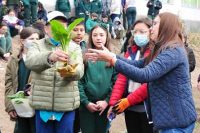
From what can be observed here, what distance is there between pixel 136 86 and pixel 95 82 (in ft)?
1.60

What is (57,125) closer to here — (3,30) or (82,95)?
(82,95)

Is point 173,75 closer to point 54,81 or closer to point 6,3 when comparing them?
point 54,81

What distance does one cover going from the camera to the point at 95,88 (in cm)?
529

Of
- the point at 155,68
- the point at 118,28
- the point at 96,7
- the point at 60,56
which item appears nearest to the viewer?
the point at 155,68

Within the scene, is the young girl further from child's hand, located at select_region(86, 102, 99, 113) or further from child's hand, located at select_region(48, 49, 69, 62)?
child's hand, located at select_region(48, 49, 69, 62)

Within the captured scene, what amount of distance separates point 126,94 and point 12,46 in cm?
802

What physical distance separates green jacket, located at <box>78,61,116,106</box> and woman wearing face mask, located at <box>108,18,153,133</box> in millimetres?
164

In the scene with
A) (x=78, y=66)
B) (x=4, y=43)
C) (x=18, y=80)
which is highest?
(x=78, y=66)

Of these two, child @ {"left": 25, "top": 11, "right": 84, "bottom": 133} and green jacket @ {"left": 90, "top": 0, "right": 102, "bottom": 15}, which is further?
green jacket @ {"left": 90, "top": 0, "right": 102, "bottom": 15}

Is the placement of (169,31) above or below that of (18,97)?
above

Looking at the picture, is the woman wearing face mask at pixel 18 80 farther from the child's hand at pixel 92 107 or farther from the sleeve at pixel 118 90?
the sleeve at pixel 118 90

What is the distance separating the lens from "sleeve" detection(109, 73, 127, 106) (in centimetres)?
511

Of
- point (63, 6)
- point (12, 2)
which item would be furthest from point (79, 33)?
point (63, 6)

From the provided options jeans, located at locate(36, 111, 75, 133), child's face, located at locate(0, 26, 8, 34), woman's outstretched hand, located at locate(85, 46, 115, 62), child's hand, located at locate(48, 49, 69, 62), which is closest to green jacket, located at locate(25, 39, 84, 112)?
jeans, located at locate(36, 111, 75, 133)
